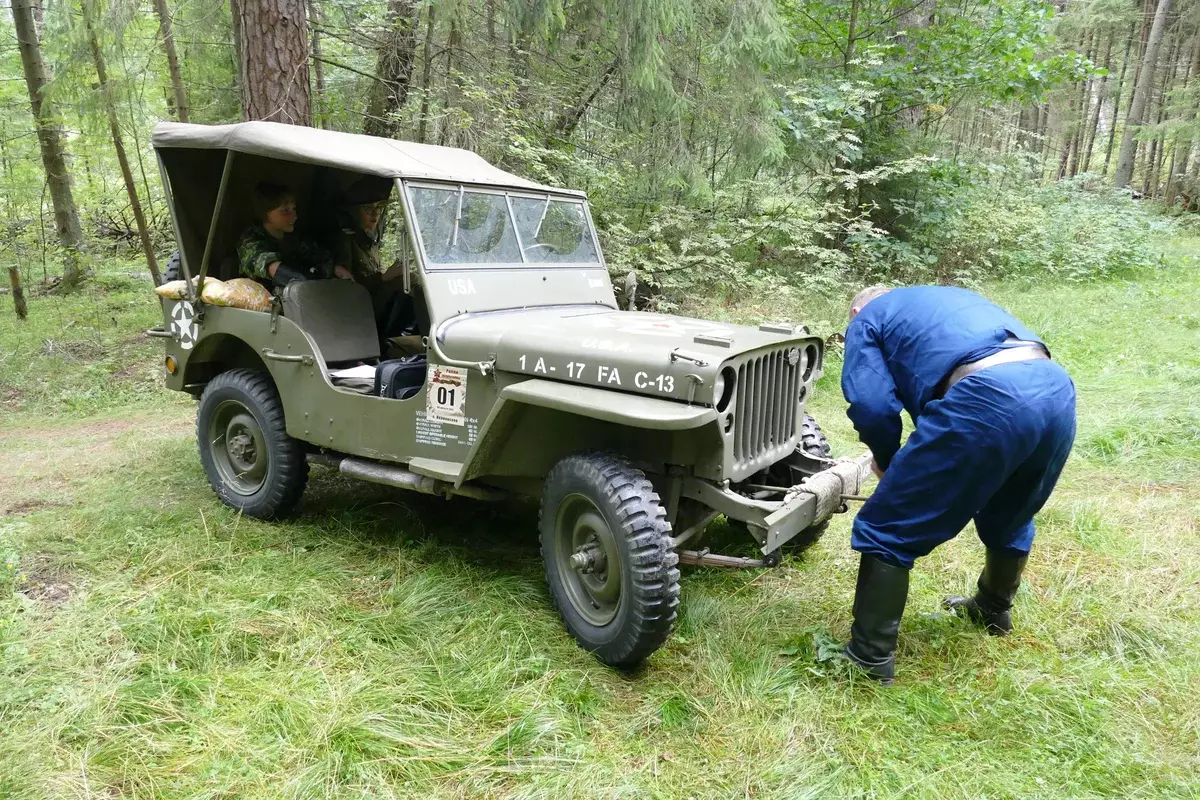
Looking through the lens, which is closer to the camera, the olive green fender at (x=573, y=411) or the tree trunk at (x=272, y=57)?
the olive green fender at (x=573, y=411)

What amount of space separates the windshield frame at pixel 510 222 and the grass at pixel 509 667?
4.76 ft

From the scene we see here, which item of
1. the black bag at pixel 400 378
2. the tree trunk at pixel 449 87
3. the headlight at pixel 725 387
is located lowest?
the black bag at pixel 400 378

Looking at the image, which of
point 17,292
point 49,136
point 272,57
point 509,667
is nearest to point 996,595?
point 509,667

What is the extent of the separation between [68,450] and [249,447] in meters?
2.23

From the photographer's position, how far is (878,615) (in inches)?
114

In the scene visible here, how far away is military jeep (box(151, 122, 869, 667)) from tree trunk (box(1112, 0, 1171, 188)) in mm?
19241

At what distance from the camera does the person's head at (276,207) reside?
4613 mm

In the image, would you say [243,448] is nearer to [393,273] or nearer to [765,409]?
[393,273]

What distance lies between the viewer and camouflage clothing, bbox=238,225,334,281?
14.8 ft

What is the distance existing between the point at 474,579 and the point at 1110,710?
2.58m

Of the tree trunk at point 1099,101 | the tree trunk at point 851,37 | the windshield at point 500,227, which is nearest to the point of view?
the windshield at point 500,227

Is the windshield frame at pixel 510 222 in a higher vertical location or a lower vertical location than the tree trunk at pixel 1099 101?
lower

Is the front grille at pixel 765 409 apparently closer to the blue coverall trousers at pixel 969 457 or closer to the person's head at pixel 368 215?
the blue coverall trousers at pixel 969 457

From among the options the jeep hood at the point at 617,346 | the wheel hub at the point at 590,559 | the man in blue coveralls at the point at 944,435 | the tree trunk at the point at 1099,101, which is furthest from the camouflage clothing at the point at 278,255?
the tree trunk at the point at 1099,101
